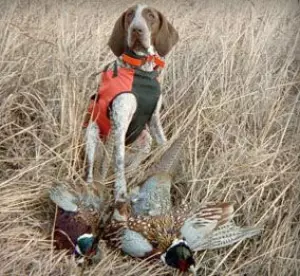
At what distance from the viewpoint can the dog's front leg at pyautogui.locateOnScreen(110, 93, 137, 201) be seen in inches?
102

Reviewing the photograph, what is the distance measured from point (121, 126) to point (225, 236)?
1.84ft

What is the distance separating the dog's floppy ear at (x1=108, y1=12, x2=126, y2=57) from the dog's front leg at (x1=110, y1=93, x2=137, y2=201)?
0.55 ft

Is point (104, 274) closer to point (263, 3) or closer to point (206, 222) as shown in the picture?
point (206, 222)

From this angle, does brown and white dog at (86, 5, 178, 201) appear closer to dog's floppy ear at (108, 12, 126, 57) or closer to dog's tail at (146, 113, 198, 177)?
dog's floppy ear at (108, 12, 126, 57)

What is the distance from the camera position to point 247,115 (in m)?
3.00

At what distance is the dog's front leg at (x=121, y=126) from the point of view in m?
2.60

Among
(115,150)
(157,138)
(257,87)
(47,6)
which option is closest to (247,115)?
(257,87)

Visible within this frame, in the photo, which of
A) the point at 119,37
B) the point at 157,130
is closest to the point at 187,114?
the point at 157,130

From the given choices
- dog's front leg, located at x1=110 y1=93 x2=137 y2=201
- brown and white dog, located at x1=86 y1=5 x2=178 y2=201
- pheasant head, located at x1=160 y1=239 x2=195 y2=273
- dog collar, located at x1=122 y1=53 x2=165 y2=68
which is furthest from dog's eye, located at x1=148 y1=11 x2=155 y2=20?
pheasant head, located at x1=160 y1=239 x2=195 y2=273

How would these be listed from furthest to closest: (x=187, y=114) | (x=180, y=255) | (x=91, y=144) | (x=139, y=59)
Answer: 1. (x=187, y=114)
2. (x=91, y=144)
3. (x=139, y=59)
4. (x=180, y=255)

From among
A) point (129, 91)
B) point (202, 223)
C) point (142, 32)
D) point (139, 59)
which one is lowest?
point (202, 223)

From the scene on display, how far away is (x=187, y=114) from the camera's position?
2971 mm

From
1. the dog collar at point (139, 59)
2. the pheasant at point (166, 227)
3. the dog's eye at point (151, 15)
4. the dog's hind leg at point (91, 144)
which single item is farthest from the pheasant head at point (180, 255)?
the dog's eye at point (151, 15)

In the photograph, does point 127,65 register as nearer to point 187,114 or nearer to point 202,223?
point 187,114
